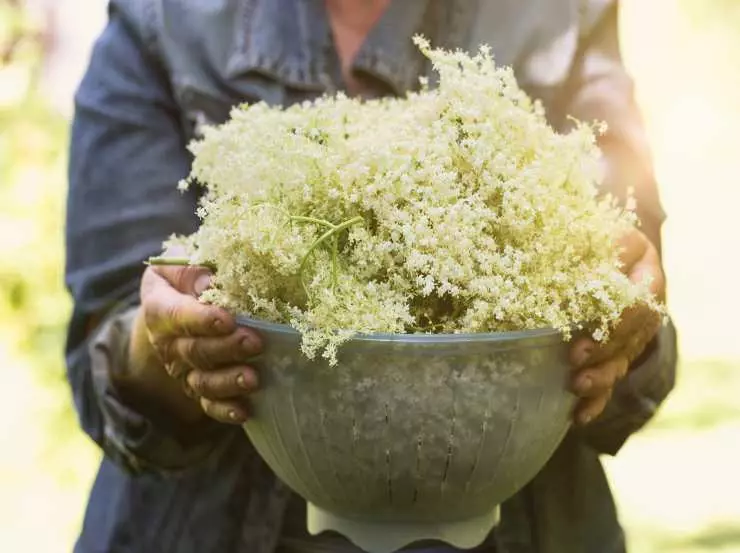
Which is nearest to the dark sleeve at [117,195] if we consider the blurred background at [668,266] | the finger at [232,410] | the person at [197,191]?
the person at [197,191]

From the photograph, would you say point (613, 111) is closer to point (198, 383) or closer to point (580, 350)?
point (580, 350)

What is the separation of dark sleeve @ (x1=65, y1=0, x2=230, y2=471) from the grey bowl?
41 cm

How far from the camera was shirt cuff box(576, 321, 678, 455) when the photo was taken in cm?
125

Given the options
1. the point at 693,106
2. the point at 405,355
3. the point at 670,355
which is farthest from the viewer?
the point at 693,106

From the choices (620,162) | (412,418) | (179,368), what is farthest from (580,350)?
(620,162)

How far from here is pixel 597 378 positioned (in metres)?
0.90

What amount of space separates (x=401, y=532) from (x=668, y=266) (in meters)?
3.63

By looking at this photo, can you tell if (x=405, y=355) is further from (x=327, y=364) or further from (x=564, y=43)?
(x=564, y=43)

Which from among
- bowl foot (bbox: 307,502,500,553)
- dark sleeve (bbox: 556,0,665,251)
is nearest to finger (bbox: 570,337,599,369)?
bowl foot (bbox: 307,502,500,553)

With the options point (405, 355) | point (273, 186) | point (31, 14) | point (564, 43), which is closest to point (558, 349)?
point (405, 355)

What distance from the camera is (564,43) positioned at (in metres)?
1.31

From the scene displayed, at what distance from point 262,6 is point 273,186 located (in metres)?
0.51

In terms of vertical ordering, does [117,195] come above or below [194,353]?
above

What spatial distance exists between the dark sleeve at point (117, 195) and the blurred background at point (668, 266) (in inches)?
56.4
